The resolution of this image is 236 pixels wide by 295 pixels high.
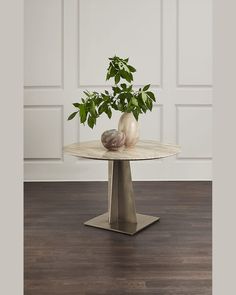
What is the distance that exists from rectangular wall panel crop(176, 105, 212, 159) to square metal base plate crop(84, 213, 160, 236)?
4.64ft

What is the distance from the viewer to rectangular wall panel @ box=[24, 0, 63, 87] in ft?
13.6

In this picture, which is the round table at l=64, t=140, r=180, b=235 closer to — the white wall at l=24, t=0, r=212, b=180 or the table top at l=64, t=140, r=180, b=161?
the table top at l=64, t=140, r=180, b=161

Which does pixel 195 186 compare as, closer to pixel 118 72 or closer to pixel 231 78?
pixel 118 72

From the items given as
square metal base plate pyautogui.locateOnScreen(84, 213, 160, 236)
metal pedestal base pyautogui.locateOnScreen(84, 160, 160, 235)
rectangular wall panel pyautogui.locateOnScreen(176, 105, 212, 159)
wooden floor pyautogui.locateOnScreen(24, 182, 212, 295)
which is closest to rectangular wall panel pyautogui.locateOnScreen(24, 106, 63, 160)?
wooden floor pyautogui.locateOnScreen(24, 182, 212, 295)

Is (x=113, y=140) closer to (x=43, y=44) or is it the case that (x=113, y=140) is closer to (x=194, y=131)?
(x=194, y=131)

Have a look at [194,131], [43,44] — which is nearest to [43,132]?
[43,44]

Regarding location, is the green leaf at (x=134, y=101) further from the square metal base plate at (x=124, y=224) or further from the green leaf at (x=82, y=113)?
the square metal base plate at (x=124, y=224)

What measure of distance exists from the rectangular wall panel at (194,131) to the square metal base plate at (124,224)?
4.64ft

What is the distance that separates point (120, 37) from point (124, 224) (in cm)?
207

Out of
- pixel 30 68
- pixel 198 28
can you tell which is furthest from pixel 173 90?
pixel 30 68

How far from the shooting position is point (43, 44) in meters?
4.19

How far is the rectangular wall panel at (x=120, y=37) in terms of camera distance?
4172 mm

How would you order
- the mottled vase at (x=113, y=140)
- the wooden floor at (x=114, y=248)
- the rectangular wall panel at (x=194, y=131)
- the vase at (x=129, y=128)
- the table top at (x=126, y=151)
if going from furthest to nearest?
the rectangular wall panel at (x=194, y=131)
the vase at (x=129, y=128)
the mottled vase at (x=113, y=140)
the table top at (x=126, y=151)
the wooden floor at (x=114, y=248)

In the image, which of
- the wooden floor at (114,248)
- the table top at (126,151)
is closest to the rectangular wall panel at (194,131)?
the wooden floor at (114,248)
